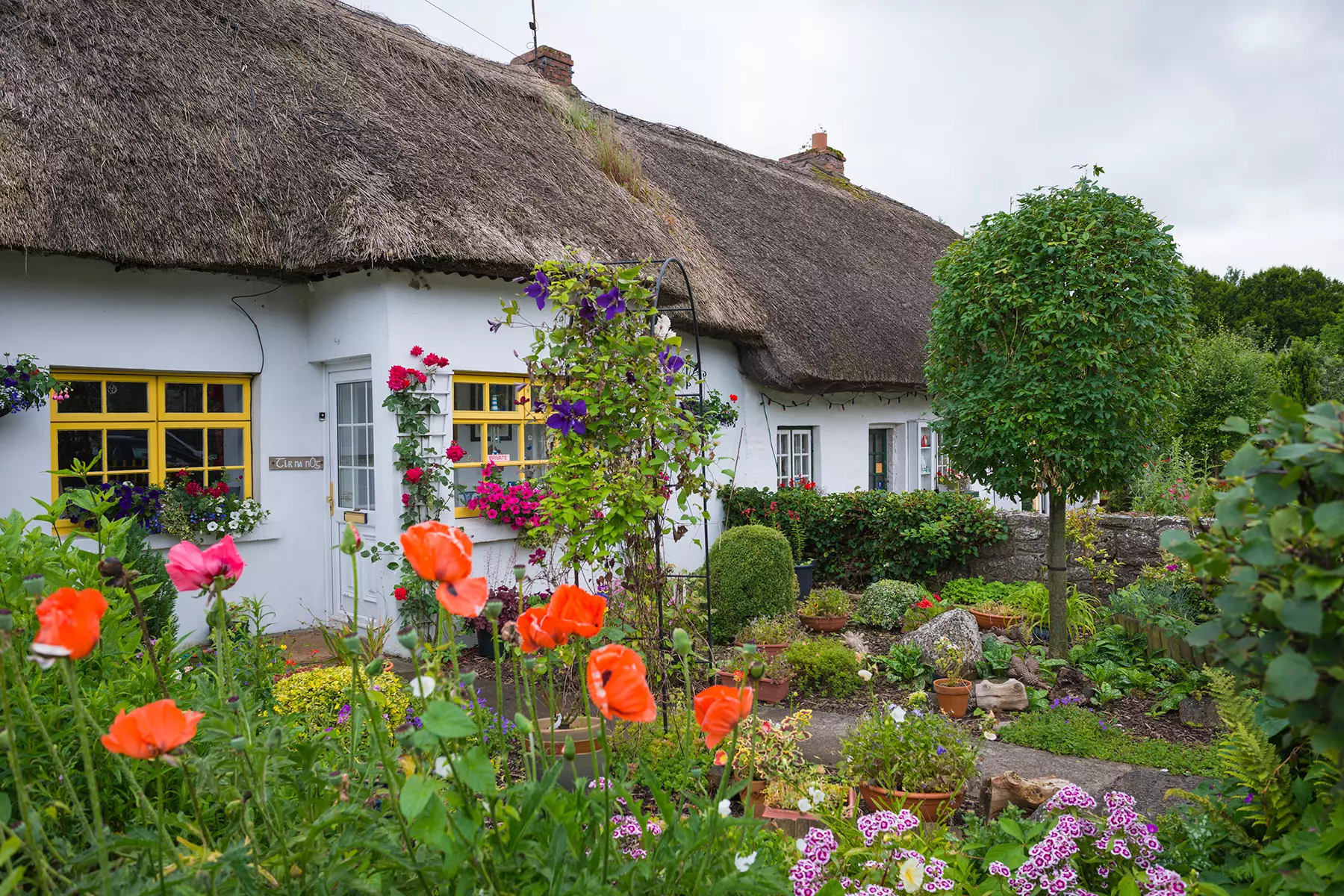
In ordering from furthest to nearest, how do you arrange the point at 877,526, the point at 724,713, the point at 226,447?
1. the point at 877,526
2. the point at 226,447
3. the point at 724,713

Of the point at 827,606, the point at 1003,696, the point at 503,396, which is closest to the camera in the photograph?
the point at 1003,696

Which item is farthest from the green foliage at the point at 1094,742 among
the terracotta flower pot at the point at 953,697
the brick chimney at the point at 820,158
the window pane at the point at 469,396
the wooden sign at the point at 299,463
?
the brick chimney at the point at 820,158

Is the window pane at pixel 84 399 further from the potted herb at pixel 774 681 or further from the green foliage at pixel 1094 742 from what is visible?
the green foliage at pixel 1094 742

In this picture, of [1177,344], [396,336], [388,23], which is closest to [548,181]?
[396,336]

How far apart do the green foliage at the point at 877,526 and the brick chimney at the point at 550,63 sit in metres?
5.44

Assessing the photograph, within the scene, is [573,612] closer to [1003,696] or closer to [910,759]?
[910,759]

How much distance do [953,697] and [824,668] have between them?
807 mm

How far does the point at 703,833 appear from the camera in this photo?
1.30m

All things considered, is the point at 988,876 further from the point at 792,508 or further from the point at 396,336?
the point at 792,508

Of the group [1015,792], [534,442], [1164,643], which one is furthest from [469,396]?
[1164,643]

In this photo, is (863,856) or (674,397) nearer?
(863,856)

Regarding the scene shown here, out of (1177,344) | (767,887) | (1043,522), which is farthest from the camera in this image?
(1043,522)

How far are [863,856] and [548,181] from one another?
6.47 metres

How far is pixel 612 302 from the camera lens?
369cm
